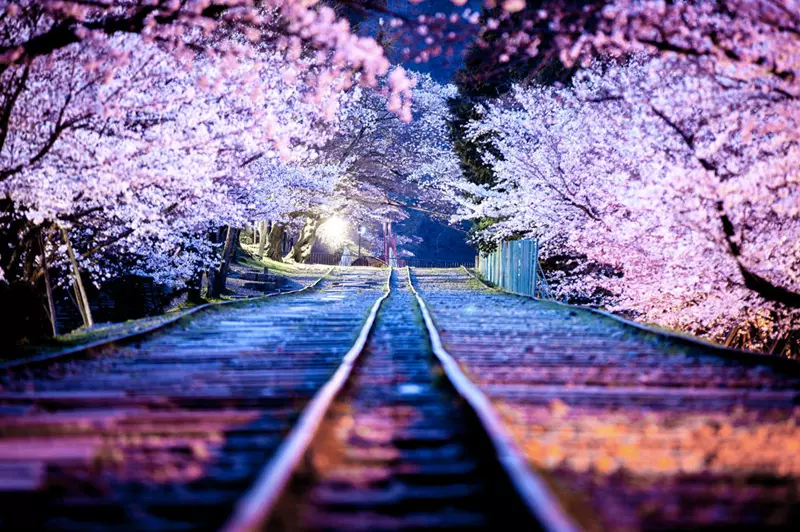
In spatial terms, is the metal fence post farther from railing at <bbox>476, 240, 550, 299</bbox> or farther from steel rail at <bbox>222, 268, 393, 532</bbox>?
steel rail at <bbox>222, 268, 393, 532</bbox>

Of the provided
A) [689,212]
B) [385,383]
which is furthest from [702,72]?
[385,383]

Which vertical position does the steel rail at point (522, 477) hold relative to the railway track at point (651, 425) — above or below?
above

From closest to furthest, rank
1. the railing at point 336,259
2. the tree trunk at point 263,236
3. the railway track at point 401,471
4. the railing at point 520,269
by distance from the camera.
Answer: the railway track at point 401,471, the railing at point 520,269, the tree trunk at point 263,236, the railing at point 336,259

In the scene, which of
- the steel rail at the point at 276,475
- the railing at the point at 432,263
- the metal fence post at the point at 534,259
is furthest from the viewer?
the railing at the point at 432,263

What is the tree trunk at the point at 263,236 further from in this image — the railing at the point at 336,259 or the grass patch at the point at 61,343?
the grass patch at the point at 61,343

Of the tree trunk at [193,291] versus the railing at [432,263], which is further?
the railing at [432,263]

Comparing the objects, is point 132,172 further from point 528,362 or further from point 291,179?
point 291,179

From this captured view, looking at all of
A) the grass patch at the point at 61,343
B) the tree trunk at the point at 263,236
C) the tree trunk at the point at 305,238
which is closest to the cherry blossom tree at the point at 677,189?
the grass patch at the point at 61,343

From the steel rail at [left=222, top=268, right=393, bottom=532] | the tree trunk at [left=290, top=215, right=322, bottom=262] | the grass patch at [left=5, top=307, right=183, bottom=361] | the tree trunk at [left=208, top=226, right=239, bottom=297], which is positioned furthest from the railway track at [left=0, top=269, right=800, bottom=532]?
the tree trunk at [left=290, top=215, right=322, bottom=262]

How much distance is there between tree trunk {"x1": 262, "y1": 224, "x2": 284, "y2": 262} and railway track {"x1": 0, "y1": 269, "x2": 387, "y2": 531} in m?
32.4

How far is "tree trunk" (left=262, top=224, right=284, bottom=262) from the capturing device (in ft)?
133

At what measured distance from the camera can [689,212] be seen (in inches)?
397

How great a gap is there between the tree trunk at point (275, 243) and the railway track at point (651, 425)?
32.7 metres

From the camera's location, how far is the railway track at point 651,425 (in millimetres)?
2879
